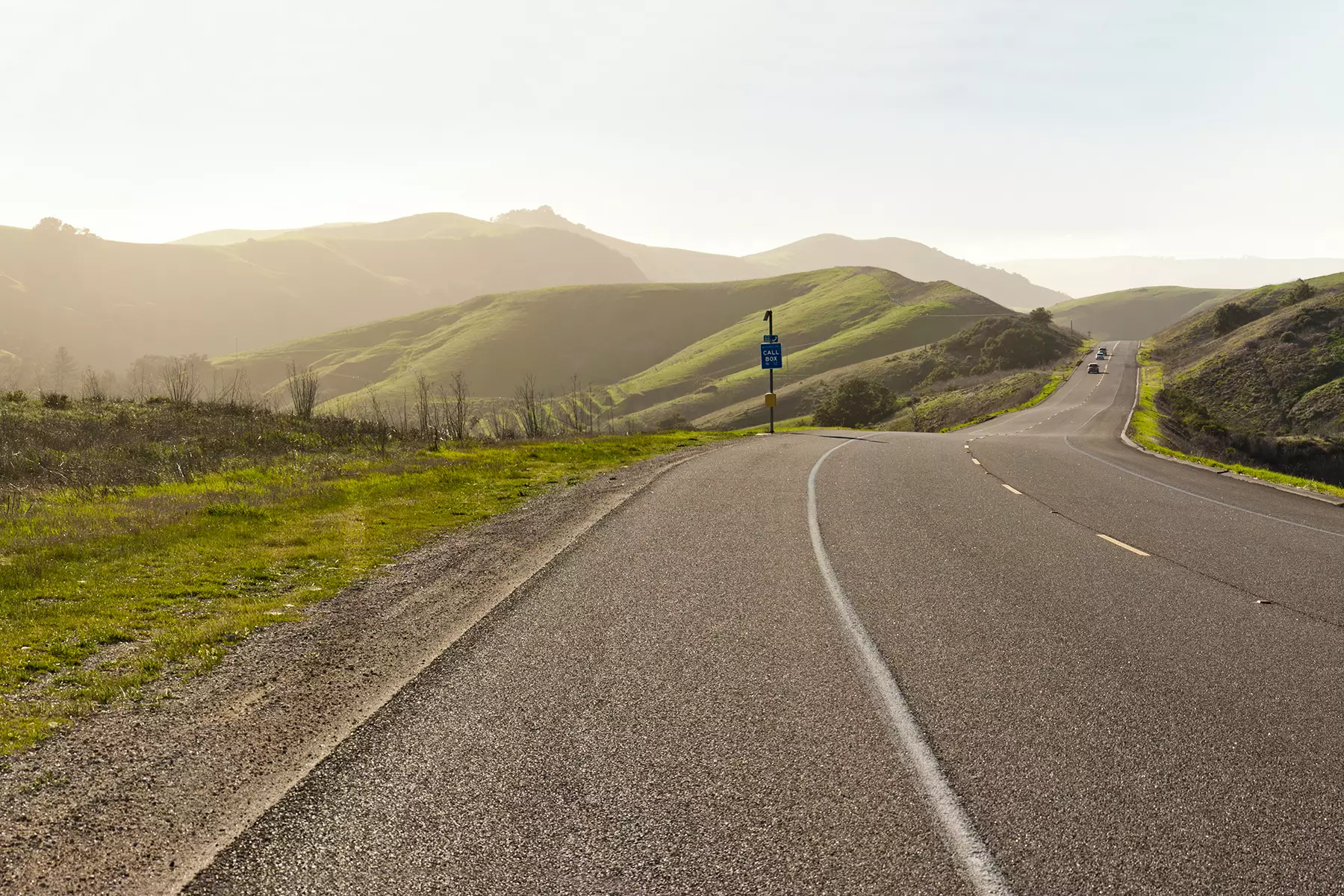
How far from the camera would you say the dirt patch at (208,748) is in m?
3.70

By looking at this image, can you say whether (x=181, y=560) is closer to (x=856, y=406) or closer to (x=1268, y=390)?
(x=856, y=406)

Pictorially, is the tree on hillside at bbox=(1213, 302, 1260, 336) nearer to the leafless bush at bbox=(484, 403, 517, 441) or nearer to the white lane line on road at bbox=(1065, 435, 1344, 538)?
the leafless bush at bbox=(484, 403, 517, 441)

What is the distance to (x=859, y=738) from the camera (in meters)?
4.68

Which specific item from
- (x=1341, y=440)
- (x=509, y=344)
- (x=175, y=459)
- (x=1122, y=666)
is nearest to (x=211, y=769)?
(x=1122, y=666)

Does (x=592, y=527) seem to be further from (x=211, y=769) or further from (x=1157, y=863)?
(x=1157, y=863)

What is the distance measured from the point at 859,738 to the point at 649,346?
180 m

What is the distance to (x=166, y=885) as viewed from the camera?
3457 millimetres

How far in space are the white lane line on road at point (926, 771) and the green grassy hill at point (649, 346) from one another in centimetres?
10774

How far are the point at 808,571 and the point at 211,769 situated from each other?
6153 millimetres

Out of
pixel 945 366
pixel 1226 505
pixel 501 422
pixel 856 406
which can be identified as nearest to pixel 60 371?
pixel 501 422

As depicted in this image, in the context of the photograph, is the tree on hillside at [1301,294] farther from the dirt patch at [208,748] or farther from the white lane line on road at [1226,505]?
the dirt patch at [208,748]

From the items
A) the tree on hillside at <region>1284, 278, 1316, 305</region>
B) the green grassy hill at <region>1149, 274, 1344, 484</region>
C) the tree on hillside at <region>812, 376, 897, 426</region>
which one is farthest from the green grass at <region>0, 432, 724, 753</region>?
the tree on hillside at <region>1284, 278, 1316, 305</region>

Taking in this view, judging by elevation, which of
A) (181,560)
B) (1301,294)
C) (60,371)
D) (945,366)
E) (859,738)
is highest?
(60,371)

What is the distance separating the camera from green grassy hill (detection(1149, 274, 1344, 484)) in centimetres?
3841
